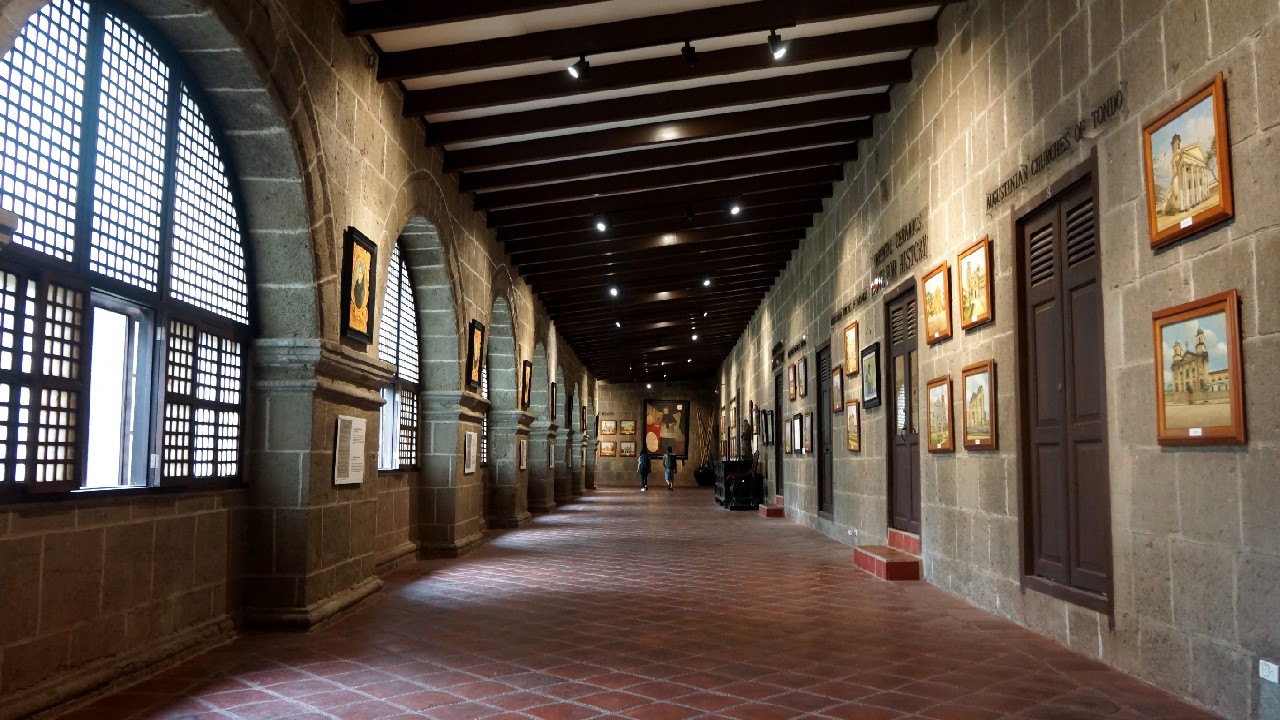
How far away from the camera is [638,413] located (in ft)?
101

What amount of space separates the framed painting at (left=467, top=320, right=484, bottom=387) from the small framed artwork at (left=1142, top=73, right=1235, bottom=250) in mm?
6663

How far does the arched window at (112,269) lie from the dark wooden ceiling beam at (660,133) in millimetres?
3474

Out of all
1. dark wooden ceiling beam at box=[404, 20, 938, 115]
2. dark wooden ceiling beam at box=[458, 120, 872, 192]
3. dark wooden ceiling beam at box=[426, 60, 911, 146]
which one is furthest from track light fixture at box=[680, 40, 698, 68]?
dark wooden ceiling beam at box=[458, 120, 872, 192]

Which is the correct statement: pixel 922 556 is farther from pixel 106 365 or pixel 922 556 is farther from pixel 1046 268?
pixel 106 365

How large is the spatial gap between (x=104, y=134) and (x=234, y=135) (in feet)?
3.32

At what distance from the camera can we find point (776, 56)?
655cm

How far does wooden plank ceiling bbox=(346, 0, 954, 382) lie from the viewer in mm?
6258

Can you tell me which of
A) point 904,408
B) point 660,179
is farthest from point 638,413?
point 904,408

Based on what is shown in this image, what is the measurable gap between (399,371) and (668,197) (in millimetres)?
3638

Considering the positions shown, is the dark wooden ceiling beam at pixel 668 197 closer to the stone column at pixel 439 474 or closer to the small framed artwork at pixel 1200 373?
the stone column at pixel 439 474

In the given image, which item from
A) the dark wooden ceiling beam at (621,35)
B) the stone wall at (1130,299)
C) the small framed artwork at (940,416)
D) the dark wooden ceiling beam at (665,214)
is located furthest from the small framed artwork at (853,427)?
the dark wooden ceiling beam at (621,35)

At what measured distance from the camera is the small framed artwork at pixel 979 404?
568cm

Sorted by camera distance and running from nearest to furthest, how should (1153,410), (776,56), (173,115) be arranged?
(1153,410) → (173,115) → (776,56)

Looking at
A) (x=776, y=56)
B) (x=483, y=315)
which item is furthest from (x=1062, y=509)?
(x=483, y=315)
